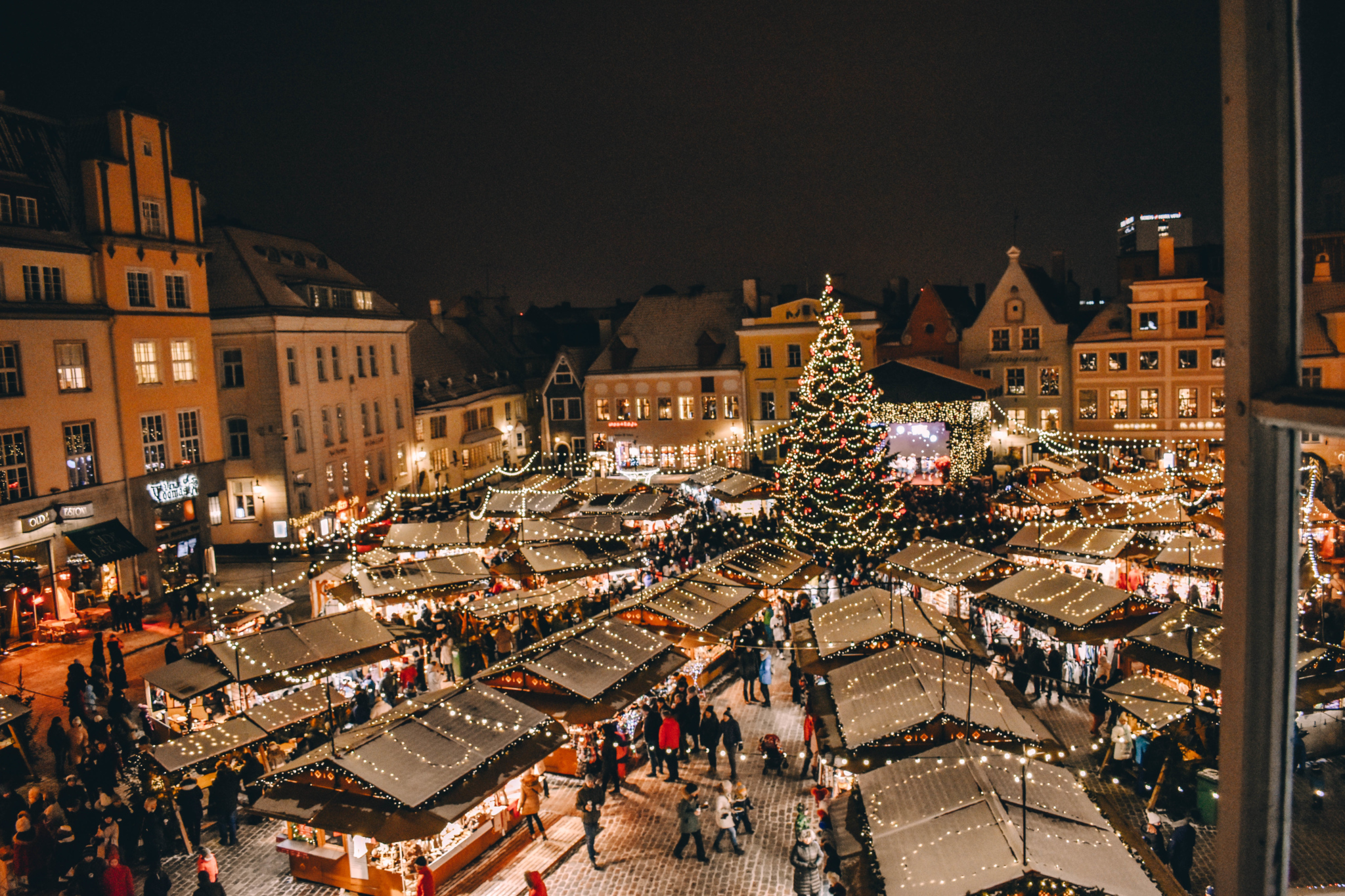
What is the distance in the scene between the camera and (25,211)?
2550 centimetres

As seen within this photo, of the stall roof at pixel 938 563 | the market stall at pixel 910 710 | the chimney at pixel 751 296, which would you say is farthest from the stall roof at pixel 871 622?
the chimney at pixel 751 296

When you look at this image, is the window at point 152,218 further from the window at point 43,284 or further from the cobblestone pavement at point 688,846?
the cobblestone pavement at point 688,846

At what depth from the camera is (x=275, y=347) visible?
34375mm

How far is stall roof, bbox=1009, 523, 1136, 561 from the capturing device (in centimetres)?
2080

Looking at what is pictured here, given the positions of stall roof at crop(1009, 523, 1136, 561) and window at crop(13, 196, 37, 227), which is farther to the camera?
window at crop(13, 196, 37, 227)

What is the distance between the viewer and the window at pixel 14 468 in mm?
23656

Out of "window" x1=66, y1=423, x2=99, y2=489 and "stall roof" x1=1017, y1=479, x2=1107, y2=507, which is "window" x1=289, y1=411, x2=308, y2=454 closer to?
"window" x1=66, y1=423, x2=99, y2=489

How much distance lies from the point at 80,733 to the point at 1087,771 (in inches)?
691

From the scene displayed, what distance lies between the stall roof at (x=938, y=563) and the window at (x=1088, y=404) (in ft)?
76.6

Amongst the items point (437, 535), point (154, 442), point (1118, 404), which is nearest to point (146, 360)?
point (154, 442)

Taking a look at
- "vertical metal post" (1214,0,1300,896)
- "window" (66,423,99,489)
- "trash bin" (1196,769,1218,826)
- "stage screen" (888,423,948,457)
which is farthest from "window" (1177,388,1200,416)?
"vertical metal post" (1214,0,1300,896)

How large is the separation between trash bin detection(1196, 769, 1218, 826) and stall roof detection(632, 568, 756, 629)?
28.7 ft

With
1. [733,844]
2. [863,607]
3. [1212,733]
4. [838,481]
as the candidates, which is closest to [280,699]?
[733,844]

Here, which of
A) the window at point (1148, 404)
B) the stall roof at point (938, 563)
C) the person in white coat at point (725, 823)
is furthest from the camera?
the window at point (1148, 404)
